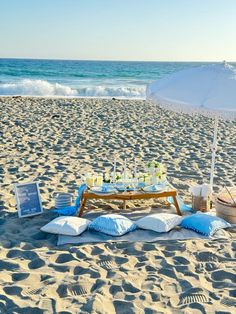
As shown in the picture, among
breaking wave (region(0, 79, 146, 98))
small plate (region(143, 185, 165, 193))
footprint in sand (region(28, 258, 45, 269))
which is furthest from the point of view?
breaking wave (region(0, 79, 146, 98))

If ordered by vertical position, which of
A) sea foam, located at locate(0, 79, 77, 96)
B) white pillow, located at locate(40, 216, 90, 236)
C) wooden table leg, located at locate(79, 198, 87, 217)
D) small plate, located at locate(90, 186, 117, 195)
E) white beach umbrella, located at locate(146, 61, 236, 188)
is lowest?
sea foam, located at locate(0, 79, 77, 96)

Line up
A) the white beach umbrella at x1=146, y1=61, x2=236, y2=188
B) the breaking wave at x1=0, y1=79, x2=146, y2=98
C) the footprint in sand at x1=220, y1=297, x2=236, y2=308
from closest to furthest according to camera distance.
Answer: the footprint in sand at x1=220, y1=297, x2=236, y2=308 < the white beach umbrella at x1=146, y1=61, x2=236, y2=188 < the breaking wave at x1=0, y1=79, x2=146, y2=98

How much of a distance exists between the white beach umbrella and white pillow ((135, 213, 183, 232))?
3.64 feet

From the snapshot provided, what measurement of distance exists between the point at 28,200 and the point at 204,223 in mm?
1919

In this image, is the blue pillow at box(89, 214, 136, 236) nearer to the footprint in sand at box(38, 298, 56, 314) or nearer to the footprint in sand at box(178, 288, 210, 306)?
the footprint in sand at box(178, 288, 210, 306)

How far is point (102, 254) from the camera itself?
13.8 ft

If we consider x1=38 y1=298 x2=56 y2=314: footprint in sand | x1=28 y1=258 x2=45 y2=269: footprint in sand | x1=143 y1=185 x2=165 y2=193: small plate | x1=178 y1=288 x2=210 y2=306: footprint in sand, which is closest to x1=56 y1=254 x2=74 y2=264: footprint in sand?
x1=28 y1=258 x2=45 y2=269: footprint in sand

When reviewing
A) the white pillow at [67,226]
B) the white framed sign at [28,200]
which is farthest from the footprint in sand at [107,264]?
the white framed sign at [28,200]

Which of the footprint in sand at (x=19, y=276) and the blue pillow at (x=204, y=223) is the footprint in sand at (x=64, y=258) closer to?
the footprint in sand at (x=19, y=276)

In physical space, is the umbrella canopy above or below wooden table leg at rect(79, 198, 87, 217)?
above

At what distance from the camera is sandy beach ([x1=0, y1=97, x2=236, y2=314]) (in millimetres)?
3441

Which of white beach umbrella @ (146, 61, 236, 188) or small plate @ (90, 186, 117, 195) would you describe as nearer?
white beach umbrella @ (146, 61, 236, 188)

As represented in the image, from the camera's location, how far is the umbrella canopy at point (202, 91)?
456 centimetres

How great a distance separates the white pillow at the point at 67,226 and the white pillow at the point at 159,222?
56cm
